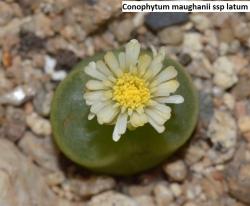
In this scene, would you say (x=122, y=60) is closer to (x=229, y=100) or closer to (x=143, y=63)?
(x=143, y=63)

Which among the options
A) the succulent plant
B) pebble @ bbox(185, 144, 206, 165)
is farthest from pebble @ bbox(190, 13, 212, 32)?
pebble @ bbox(185, 144, 206, 165)

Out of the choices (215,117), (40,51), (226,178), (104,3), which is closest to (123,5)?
(104,3)

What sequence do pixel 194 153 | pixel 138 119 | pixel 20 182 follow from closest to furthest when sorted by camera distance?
pixel 138 119, pixel 20 182, pixel 194 153

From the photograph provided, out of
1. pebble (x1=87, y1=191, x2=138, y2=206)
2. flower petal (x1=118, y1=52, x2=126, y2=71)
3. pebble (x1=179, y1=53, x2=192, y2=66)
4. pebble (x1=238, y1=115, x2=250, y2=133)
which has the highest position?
flower petal (x1=118, y1=52, x2=126, y2=71)

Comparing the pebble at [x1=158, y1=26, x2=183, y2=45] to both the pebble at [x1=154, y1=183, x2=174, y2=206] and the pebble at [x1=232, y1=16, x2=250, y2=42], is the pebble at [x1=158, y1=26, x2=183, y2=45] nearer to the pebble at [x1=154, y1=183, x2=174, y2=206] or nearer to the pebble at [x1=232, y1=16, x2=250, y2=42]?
the pebble at [x1=232, y1=16, x2=250, y2=42]

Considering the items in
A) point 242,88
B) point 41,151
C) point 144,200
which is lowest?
point 144,200

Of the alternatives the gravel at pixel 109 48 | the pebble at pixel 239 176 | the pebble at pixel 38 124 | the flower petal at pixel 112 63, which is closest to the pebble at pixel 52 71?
the gravel at pixel 109 48

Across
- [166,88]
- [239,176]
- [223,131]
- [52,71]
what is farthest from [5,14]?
[239,176]
